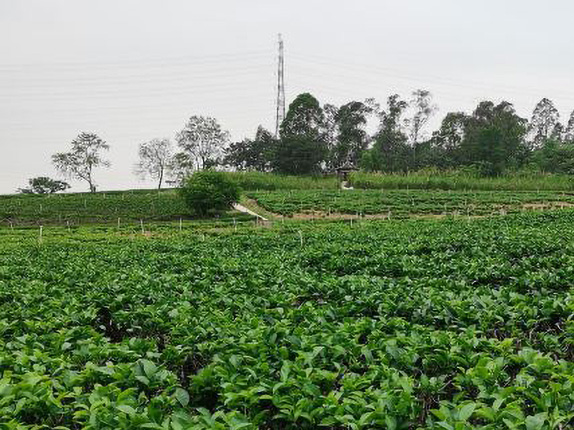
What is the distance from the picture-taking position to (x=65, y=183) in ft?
226

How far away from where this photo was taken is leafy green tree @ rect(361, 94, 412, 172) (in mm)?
64812

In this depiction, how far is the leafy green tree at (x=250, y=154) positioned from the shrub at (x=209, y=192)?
96.1ft

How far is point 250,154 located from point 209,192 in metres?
33.2

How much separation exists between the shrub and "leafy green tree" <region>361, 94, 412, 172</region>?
91.0 ft

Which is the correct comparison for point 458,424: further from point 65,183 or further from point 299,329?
point 65,183

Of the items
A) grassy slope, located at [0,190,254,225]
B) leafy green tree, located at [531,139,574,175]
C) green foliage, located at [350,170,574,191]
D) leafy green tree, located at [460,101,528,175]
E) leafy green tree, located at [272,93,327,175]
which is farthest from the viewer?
leafy green tree, located at [272,93,327,175]

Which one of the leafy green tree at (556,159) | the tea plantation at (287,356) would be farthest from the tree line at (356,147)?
the tea plantation at (287,356)

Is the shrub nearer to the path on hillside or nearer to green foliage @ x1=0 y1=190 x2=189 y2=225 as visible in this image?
the path on hillside

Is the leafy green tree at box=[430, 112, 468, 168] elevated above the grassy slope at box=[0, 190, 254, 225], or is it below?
above

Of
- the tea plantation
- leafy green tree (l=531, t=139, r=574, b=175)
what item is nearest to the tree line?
leafy green tree (l=531, t=139, r=574, b=175)

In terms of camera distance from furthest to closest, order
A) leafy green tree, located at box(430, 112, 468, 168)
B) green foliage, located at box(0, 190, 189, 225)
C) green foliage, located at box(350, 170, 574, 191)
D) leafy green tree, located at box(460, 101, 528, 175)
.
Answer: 1. leafy green tree, located at box(430, 112, 468, 168)
2. leafy green tree, located at box(460, 101, 528, 175)
3. green foliage, located at box(350, 170, 574, 191)
4. green foliage, located at box(0, 190, 189, 225)

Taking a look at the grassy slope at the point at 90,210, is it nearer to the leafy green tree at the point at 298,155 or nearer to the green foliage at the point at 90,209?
the green foliage at the point at 90,209

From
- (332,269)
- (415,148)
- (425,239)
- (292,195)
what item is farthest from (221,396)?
(415,148)

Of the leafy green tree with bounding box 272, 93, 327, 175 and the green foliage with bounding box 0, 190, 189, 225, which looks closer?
the green foliage with bounding box 0, 190, 189, 225
